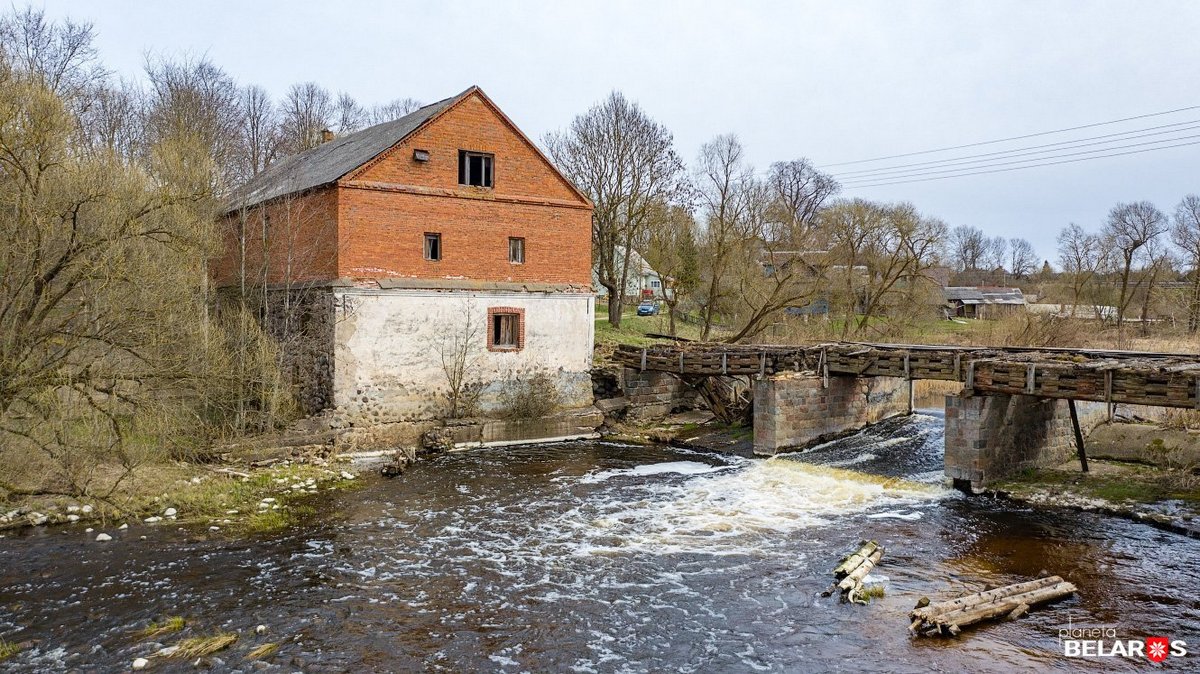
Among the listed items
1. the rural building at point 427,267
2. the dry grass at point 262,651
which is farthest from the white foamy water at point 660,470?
the dry grass at point 262,651

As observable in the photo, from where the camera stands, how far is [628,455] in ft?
66.1

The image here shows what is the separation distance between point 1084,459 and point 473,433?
14.4m

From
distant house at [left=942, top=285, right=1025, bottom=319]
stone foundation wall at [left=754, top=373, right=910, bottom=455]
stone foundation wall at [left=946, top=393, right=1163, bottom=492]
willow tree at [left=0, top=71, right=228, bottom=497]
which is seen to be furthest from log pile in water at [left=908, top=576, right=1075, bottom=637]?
distant house at [left=942, top=285, right=1025, bottom=319]

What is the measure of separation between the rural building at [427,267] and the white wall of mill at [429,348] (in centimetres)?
3

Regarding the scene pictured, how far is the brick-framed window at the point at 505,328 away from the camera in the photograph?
22484 mm

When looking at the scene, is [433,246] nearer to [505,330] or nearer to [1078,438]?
[505,330]

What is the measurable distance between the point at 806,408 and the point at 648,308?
1079 inches

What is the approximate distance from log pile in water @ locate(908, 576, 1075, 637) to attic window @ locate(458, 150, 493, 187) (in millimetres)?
16754

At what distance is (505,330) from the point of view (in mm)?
22922

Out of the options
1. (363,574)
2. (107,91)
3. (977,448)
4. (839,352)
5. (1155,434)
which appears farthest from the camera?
(107,91)

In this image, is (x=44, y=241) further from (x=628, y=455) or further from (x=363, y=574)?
(x=628, y=455)

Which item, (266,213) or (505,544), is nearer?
(505,544)

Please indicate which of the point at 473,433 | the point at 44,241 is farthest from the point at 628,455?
the point at 44,241

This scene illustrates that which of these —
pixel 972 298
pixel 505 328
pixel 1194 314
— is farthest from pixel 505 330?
pixel 972 298
